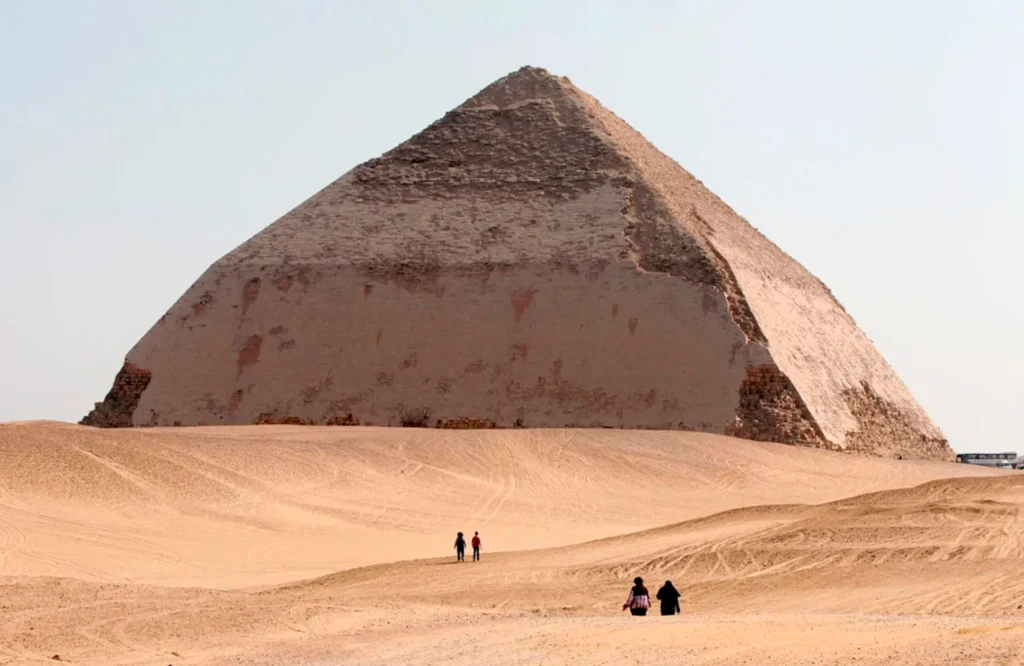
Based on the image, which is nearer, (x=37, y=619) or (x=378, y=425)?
(x=37, y=619)

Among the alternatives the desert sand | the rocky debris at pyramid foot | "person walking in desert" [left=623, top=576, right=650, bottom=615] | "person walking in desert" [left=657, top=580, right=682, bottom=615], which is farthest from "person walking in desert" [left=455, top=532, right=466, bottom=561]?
the rocky debris at pyramid foot

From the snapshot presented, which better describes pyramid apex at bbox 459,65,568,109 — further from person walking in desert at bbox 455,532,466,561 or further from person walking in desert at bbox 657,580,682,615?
person walking in desert at bbox 657,580,682,615

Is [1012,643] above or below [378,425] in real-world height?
below

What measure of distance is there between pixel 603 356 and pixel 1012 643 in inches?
1232

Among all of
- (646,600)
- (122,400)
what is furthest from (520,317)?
(646,600)

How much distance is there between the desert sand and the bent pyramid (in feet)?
13.3

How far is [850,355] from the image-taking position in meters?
48.1

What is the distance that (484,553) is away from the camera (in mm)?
22766

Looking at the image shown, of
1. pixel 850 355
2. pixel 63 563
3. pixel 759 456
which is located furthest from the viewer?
pixel 850 355

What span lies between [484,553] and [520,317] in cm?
2088

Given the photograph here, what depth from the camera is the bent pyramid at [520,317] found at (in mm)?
41312

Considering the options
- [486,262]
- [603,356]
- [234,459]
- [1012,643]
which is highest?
[486,262]

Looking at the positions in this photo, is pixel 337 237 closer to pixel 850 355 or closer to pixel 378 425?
pixel 378 425

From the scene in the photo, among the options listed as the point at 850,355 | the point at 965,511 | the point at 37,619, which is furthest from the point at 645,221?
the point at 37,619
